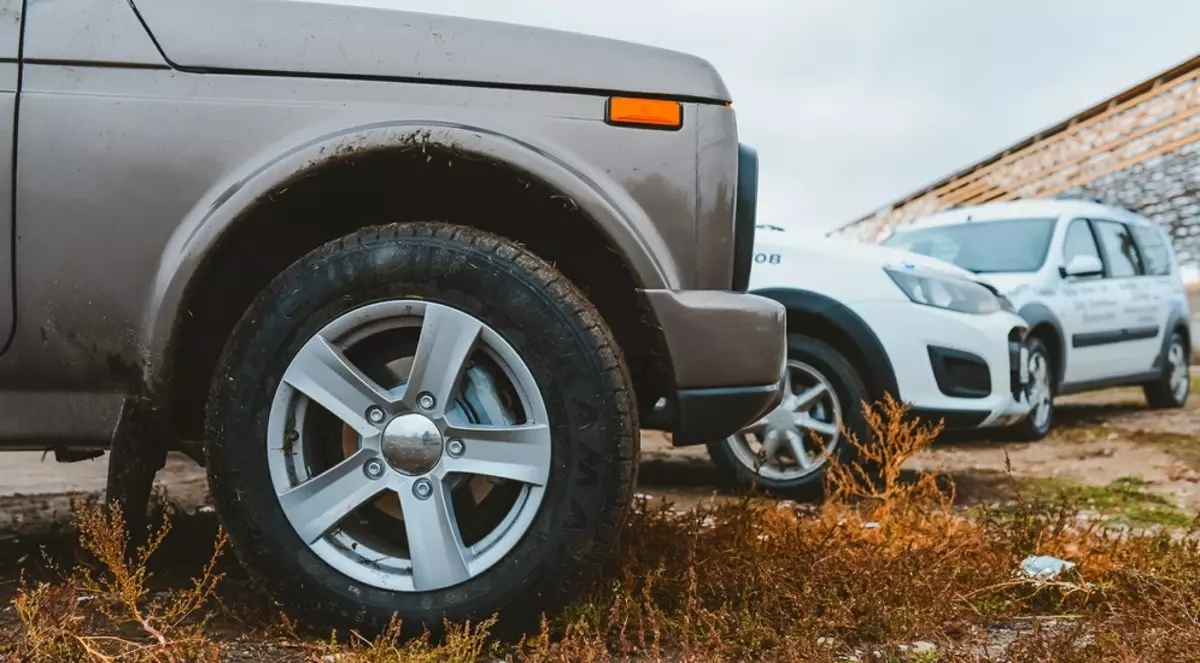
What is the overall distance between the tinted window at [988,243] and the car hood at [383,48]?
16.8ft

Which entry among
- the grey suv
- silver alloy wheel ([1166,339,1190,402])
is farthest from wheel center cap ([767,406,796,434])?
silver alloy wheel ([1166,339,1190,402])

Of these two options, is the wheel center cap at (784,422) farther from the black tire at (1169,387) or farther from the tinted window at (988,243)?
the black tire at (1169,387)

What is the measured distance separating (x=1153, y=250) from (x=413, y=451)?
8.08m

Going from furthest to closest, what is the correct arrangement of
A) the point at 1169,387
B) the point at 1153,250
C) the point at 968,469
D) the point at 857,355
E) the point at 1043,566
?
the point at 1169,387
the point at 1153,250
the point at 968,469
the point at 857,355
the point at 1043,566

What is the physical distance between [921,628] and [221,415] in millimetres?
1558

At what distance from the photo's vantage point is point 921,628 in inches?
83.4

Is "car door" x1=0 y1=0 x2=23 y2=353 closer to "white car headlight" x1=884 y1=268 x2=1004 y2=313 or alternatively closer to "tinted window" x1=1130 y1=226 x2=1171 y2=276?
"white car headlight" x1=884 y1=268 x2=1004 y2=313

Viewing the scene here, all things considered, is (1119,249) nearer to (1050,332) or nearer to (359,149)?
(1050,332)

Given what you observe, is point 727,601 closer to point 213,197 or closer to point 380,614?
point 380,614

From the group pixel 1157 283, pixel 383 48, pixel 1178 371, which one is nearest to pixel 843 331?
pixel 383 48

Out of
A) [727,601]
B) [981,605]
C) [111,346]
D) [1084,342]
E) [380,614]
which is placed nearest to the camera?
[380,614]

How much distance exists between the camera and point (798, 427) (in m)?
4.03

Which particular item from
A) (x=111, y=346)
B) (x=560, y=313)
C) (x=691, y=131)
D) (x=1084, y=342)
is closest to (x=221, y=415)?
(x=111, y=346)

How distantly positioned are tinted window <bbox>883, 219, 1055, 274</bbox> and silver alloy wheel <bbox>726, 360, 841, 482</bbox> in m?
3.13
